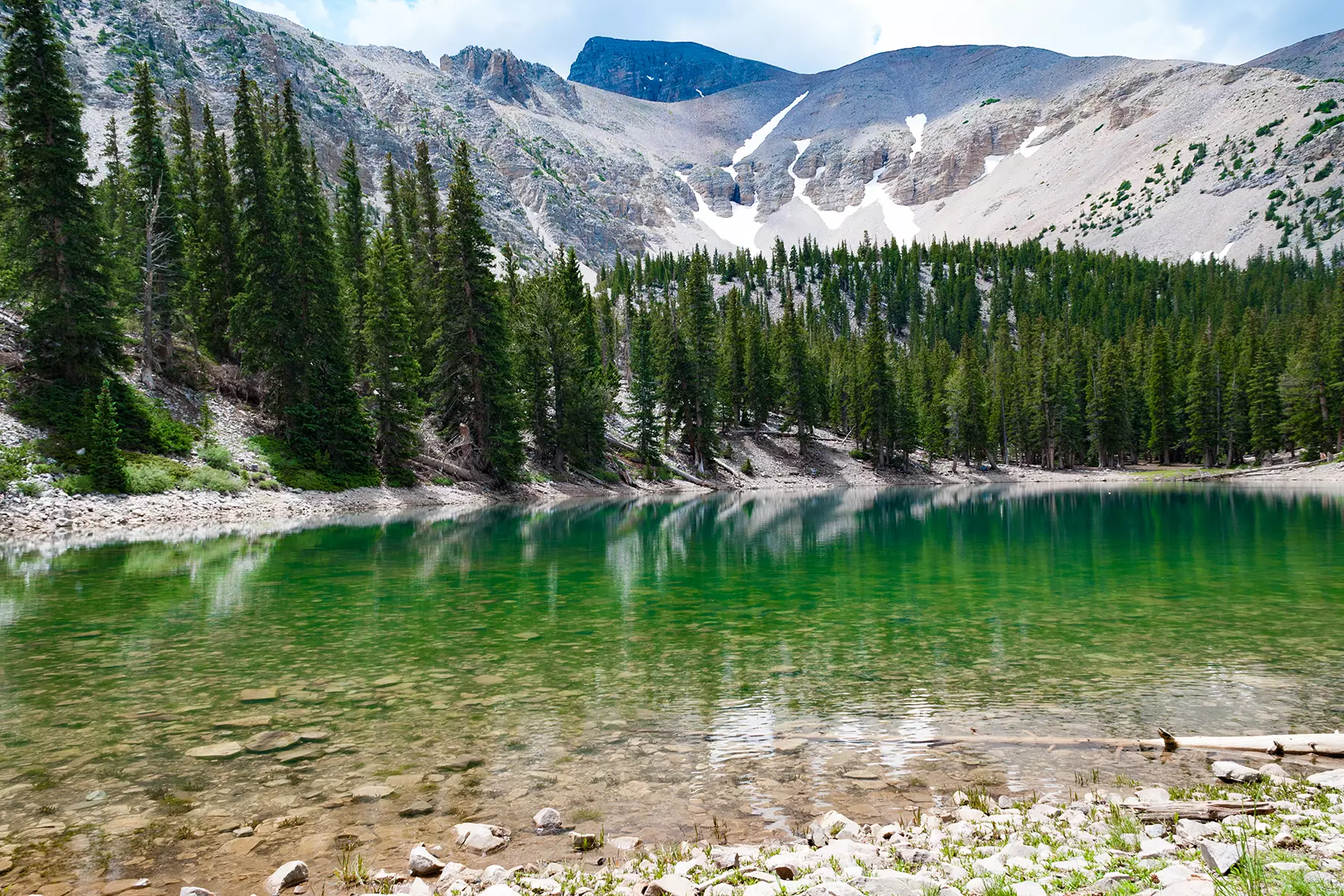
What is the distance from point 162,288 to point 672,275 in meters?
156

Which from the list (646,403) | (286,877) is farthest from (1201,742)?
(646,403)

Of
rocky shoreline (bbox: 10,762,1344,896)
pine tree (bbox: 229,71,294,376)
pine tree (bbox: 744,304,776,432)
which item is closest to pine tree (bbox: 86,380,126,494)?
pine tree (bbox: 229,71,294,376)

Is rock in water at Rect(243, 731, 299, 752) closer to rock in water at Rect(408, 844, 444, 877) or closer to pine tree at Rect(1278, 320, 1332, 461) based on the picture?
rock in water at Rect(408, 844, 444, 877)

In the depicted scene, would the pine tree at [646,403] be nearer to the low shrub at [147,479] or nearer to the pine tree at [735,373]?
the pine tree at [735,373]

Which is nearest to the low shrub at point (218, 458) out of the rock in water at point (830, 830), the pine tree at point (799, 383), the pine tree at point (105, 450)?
the pine tree at point (105, 450)

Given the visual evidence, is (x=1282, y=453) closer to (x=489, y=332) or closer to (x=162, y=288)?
(x=489, y=332)

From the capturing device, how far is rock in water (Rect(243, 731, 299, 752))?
801cm

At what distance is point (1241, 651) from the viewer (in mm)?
11500

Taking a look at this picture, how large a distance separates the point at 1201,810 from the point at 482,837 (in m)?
5.48

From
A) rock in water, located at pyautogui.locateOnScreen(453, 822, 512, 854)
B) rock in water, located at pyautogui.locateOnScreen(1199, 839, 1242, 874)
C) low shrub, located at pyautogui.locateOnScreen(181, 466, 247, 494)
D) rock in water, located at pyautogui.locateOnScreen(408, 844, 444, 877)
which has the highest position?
low shrub, located at pyautogui.locateOnScreen(181, 466, 247, 494)

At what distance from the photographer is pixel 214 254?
157 ft

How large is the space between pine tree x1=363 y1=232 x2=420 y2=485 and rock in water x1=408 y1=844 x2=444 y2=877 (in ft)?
142

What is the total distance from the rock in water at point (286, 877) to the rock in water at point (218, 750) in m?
2.95

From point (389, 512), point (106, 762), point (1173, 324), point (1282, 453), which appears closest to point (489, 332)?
point (389, 512)
